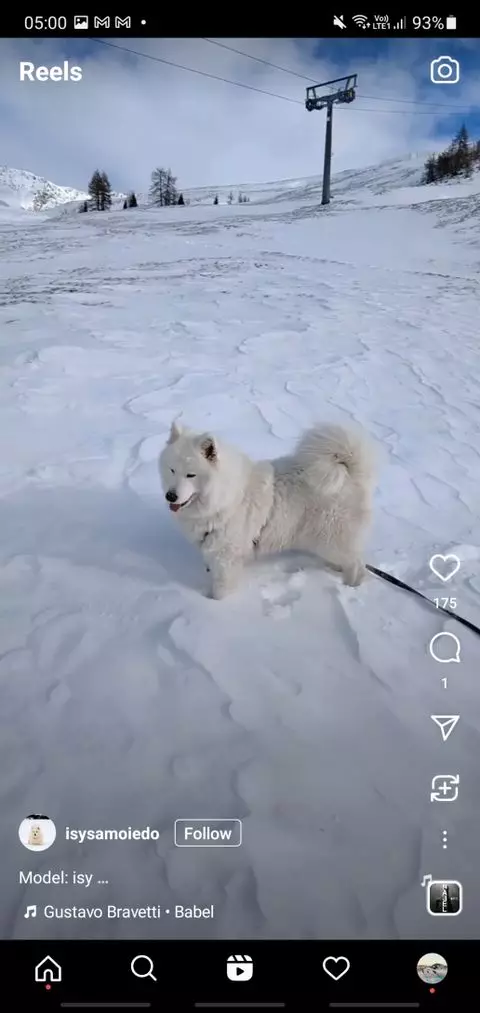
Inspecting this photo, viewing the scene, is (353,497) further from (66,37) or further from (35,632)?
(66,37)

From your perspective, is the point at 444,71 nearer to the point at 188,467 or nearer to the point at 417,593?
the point at 188,467

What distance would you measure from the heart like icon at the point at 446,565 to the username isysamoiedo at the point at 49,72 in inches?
107

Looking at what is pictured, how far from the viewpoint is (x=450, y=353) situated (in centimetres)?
625

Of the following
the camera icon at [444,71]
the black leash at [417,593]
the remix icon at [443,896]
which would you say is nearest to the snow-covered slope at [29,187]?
the camera icon at [444,71]

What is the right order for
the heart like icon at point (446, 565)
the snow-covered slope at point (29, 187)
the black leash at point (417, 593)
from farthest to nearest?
the snow-covered slope at point (29, 187) < the heart like icon at point (446, 565) < the black leash at point (417, 593)
